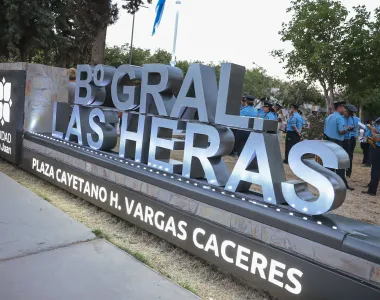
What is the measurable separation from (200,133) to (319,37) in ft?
69.9

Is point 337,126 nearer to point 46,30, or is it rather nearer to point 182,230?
point 182,230

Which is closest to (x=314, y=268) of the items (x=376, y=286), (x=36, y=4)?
(x=376, y=286)

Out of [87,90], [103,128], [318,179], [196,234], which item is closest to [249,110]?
[87,90]

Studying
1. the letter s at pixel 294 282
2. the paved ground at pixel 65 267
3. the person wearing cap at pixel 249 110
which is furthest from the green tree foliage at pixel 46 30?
the letter s at pixel 294 282

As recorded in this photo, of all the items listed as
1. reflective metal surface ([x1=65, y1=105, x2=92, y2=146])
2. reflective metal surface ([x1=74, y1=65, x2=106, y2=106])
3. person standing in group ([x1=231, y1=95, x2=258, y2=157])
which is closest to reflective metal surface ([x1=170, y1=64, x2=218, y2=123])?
reflective metal surface ([x1=74, y1=65, x2=106, y2=106])

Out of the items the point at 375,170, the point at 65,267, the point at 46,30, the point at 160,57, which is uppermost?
the point at 160,57

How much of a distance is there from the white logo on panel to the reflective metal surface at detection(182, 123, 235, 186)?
450cm

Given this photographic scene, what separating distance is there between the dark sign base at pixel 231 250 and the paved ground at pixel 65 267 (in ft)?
1.49

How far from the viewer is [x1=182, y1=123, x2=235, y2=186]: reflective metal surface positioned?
344 centimetres

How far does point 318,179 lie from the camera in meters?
2.68

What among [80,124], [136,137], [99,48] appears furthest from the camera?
[99,48]

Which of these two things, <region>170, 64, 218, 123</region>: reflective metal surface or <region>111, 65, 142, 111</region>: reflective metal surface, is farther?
<region>111, 65, 142, 111</region>: reflective metal surface

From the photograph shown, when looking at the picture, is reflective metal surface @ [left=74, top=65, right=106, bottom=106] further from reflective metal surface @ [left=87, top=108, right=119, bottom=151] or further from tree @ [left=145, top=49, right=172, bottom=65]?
tree @ [left=145, top=49, right=172, bottom=65]

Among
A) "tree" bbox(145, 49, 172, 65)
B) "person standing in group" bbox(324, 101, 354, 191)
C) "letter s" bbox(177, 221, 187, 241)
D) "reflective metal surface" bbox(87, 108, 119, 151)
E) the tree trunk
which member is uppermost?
"tree" bbox(145, 49, 172, 65)
